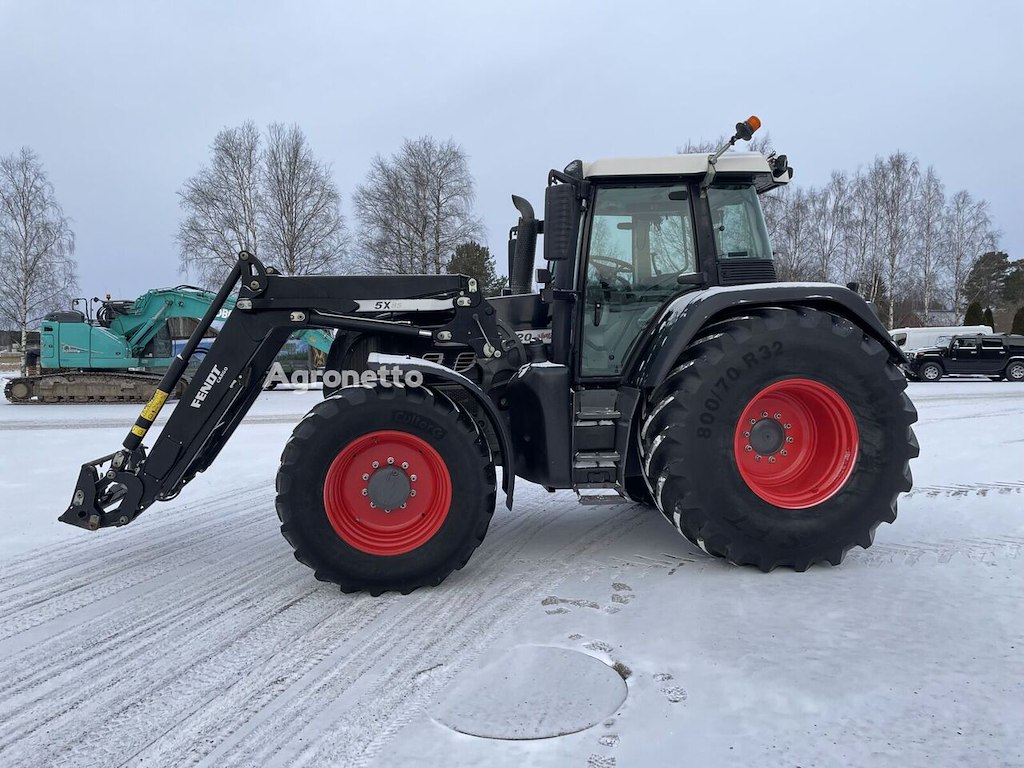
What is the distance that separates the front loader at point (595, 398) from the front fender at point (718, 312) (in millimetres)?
16

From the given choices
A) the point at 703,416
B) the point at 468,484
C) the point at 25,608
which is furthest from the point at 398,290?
the point at 25,608

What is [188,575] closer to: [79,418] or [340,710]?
[340,710]

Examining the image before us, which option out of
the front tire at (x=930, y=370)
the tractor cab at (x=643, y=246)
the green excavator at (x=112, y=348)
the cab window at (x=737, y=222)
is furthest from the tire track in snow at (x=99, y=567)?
the front tire at (x=930, y=370)

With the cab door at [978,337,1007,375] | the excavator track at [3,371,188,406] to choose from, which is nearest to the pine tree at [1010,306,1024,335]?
the cab door at [978,337,1007,375]

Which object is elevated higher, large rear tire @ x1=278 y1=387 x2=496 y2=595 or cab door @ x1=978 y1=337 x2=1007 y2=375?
cab door @ x1=978 y1=337 x2=1007 y2=375

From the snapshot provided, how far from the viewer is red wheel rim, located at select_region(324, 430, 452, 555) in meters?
3.70

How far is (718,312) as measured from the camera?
13.0 ft


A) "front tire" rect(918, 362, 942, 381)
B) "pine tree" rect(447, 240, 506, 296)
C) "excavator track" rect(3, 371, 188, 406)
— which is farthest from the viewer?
"pine tree" rect(447, 240, 506, 296)

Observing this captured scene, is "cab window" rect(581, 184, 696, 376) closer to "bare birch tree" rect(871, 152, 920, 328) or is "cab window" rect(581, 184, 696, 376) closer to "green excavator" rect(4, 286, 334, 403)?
"green excavator" rect(4, 286, 334, 403)

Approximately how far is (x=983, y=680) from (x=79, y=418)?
1431 centimetres

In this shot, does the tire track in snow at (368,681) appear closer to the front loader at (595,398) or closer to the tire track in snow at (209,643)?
the tire track in snow at (209,643)

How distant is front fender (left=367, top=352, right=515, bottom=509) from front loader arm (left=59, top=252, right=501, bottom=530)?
0.27 m

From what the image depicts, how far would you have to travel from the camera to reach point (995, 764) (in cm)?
216

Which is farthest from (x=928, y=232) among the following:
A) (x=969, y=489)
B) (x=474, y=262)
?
(x=969, y=489)
